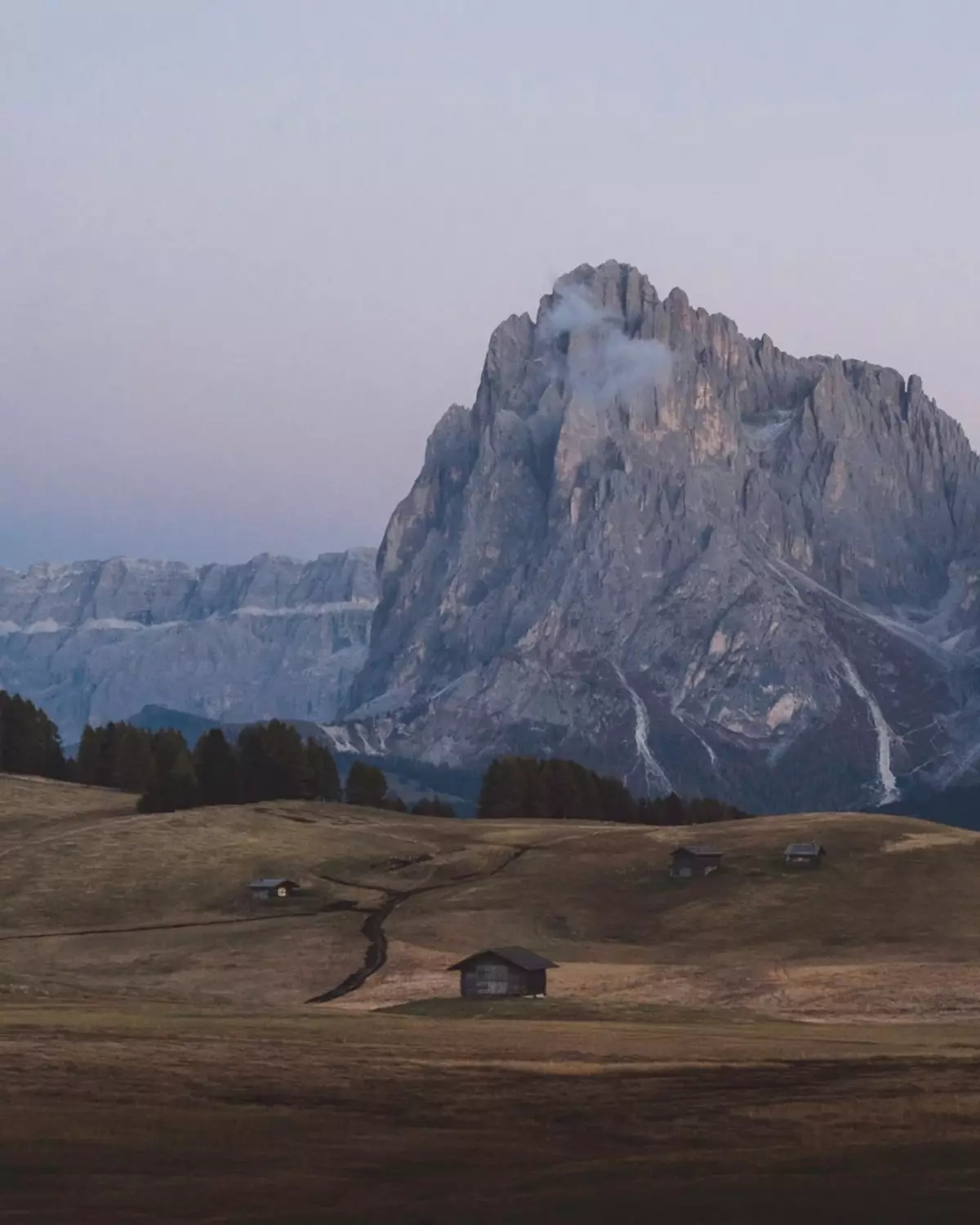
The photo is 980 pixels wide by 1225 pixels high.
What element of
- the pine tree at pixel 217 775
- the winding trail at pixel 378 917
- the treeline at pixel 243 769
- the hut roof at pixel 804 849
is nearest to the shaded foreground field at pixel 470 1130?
the winding trail at pixel 378 917

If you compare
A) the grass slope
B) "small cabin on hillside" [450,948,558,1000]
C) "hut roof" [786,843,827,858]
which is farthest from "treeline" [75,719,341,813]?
"small cabin on hillside" [450,948,558,1000]

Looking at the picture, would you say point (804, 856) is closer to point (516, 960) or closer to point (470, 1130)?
point (516, 960)

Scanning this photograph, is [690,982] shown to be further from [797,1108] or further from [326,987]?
[797,1108]

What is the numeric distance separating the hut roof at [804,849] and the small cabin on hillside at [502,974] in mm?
42493

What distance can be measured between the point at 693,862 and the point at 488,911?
63.0 ft

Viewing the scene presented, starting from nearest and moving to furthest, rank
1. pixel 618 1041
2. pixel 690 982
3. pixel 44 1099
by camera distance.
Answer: pixel 44 1099
pixel 618 1041
pixel 690 982

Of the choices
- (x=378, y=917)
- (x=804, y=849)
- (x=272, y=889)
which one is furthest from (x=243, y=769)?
(x=804, y=849)

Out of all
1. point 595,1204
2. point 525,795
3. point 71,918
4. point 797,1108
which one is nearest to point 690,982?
point 71,918

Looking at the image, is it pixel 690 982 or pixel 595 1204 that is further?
pixel 690 982

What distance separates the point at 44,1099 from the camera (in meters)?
44.0

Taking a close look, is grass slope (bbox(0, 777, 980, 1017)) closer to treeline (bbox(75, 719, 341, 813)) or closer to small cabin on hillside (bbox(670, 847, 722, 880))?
small cabin on hillside (bbox(670, 847, 722, 880))

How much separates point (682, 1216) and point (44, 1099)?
18.8m

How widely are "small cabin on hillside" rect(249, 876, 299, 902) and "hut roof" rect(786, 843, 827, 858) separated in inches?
1490

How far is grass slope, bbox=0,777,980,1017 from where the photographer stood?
99.3 metres
